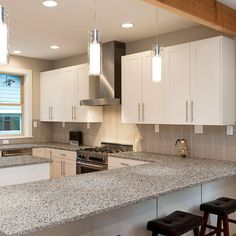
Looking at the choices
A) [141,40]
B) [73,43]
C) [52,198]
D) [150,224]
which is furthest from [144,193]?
[73,43]

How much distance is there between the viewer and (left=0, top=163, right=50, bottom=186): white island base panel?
3264 mm

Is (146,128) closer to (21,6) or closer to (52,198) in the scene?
(21,6)

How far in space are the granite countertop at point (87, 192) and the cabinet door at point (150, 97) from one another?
37.2 inches

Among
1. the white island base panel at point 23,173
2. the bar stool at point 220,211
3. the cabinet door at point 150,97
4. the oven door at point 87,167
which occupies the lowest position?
the bar stool at point 220,211

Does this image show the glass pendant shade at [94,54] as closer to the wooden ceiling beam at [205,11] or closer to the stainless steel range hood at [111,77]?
the wooden ceiling beam at [205,11]

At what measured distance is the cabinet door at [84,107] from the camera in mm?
5141

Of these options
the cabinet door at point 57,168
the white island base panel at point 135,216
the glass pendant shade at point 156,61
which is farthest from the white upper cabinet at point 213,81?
the cabinet door at point 57,168

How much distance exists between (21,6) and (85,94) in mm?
2182

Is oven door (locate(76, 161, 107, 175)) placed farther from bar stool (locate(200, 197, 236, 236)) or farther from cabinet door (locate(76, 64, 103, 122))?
bar stool (locate(200, 197, 236, 236))

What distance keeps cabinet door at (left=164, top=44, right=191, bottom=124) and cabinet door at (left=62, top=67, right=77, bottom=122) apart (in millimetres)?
2088

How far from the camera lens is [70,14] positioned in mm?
3471

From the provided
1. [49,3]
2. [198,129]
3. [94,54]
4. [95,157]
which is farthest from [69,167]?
[94,54]

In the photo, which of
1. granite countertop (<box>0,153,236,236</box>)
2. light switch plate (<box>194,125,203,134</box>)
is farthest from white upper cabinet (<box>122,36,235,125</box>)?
granite countertop (<box>0,153,236,236</box>)

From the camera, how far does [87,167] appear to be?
4641mm
